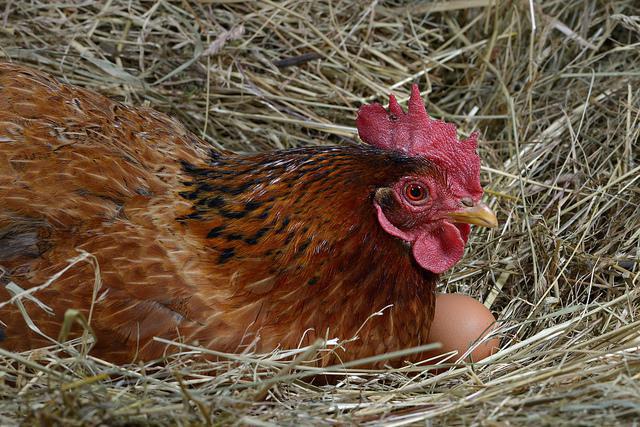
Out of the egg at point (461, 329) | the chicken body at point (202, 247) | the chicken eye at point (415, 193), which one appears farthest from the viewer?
the egg at point (461, 329)

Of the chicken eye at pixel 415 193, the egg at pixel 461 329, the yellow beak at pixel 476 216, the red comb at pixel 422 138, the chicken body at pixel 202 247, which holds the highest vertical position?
the red comb at pixel 422 138

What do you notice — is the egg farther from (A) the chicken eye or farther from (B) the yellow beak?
(A) the chicken eye

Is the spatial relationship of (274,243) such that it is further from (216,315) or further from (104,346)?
(104,346)

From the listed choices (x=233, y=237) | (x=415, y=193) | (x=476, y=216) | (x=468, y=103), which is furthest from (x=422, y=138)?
(x=468, y=103)

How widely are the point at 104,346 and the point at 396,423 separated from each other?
3.20 feet

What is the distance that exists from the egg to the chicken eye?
2.16ft

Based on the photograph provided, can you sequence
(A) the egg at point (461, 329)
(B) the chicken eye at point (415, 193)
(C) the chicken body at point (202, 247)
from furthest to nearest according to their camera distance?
A: (A) the egg at point (461, 329) < (B) the chicken eye at point (415, 193) < (C) the chicken body at point (202, 247)

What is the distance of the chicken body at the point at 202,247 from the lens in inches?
99.4

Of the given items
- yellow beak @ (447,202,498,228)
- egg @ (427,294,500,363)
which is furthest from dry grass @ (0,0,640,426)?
yellow beak @ (447,202,498,228)

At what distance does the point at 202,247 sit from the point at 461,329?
1.13m

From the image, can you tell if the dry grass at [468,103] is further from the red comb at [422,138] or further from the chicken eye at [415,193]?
the red comb at [422,138]

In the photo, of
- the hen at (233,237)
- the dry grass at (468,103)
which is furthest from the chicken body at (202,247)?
the dry grass at (468,103)

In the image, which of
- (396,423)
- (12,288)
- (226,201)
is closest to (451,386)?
(396,423)

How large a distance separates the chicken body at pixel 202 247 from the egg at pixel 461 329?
229 millimetres
